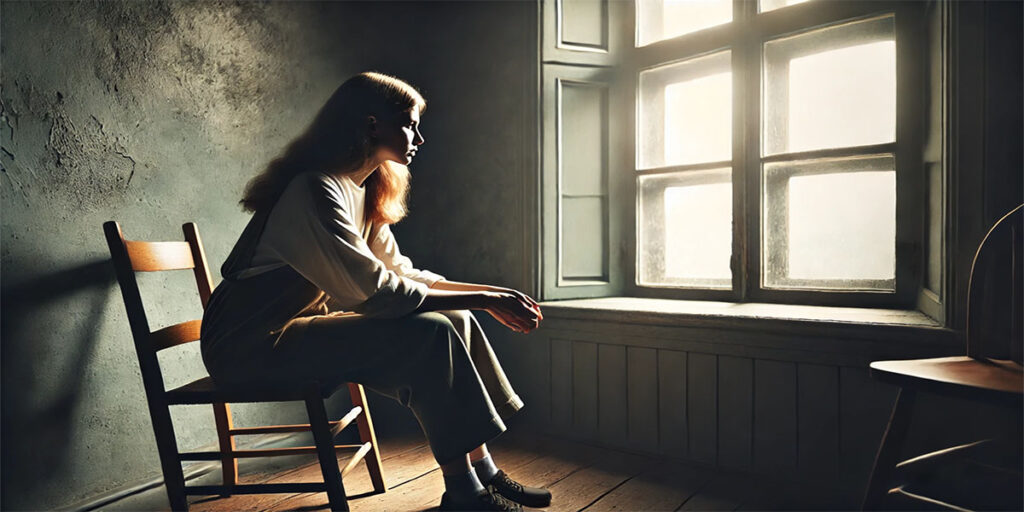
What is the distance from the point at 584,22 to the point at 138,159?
1.75 meters

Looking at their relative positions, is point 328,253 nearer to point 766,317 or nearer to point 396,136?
point 396,136

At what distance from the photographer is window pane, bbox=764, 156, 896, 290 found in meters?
2.08

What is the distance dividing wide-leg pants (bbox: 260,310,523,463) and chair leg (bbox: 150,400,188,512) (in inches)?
11.6

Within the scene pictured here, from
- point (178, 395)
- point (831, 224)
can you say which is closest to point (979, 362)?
point (831, 224)

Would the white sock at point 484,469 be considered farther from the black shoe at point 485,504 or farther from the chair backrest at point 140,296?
the chair backrest at point 140,296

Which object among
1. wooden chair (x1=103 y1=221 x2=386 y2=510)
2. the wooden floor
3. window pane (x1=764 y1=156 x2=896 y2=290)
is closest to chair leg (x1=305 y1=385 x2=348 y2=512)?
wooden chair (x1=103 y1=221 x2=386 y2=510)

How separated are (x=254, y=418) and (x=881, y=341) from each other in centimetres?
202

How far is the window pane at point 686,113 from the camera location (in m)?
2.44

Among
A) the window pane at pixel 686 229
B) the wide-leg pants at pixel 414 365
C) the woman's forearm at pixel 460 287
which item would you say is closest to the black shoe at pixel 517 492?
the wide-leg pants at pixel 414 365

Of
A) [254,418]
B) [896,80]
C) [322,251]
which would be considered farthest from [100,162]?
[896,80]

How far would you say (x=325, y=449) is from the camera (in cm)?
151


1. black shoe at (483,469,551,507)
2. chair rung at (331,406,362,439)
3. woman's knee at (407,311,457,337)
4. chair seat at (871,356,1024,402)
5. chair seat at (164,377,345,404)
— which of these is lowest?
black shoe at (483,469,551,507)

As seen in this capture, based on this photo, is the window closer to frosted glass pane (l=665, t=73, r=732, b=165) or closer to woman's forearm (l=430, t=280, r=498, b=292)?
frosted glass pane (l=665, t=73, r=732, b=165)

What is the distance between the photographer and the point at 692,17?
252cm
